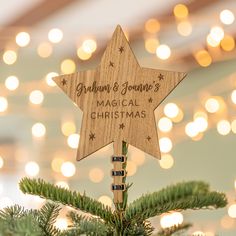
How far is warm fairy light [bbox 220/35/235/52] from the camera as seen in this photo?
73.7 inches

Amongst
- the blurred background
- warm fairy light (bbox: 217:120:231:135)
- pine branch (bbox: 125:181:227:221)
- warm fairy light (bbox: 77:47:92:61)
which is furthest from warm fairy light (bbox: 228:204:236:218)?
pine branch (bbox: 125:181:227:221)

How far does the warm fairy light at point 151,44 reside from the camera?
2039mm

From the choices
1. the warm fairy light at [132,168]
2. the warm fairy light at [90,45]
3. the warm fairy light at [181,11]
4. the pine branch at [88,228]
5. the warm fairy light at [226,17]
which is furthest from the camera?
the warm fairy light at [132,168]

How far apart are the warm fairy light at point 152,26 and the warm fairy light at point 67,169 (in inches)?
24.1

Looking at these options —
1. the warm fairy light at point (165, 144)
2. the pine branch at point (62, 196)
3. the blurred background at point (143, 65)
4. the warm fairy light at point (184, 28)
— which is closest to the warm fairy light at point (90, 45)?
the blurred background at point (143, 65)

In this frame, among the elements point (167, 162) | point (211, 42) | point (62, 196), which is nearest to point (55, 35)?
point (211, 42)

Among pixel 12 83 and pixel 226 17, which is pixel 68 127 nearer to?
pixel 12 83

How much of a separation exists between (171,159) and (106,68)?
5.26 feet

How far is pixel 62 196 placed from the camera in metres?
0.54

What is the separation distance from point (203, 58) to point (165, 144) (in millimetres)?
369

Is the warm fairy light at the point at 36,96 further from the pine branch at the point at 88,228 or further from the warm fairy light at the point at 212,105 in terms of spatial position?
the pine branch at the point at 88,228

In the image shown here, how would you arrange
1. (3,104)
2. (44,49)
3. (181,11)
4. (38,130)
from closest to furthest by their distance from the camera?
(181,11) → (3,104) → (44,49) → (38,130)

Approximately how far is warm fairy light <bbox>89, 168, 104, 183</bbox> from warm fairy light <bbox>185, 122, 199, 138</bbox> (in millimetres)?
435

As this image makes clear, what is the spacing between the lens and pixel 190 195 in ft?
1.69
